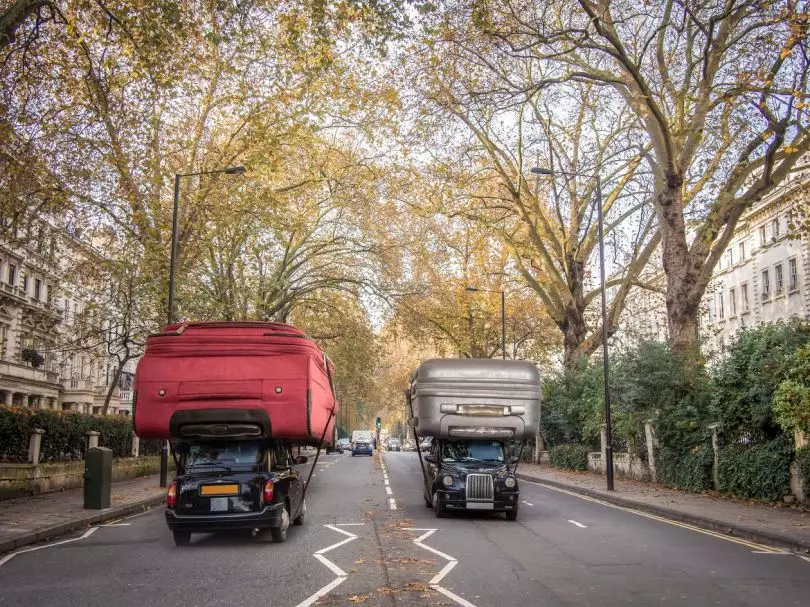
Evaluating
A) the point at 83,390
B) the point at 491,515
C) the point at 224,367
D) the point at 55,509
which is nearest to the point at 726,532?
the point at 491,515

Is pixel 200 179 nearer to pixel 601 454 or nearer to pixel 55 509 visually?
pixel 55 509

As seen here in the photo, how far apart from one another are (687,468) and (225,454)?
14.2m

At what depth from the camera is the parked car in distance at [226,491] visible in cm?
1109

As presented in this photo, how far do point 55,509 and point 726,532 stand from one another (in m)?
13.0

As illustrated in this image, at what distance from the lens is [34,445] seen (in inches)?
767

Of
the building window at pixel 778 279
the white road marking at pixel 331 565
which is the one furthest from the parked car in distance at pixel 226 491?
the building window at pixel 778 279

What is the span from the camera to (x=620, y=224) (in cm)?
3350

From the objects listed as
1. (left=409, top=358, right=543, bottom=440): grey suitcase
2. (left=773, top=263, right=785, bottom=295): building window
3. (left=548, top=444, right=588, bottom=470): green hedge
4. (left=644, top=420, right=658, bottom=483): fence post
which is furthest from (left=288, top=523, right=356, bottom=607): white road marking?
(left=773, top=263, right=785, bottom=295): building window

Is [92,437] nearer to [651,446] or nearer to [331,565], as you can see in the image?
[331,565]

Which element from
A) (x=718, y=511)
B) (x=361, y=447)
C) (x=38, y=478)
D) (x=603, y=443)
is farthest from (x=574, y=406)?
(x=361, y=447)

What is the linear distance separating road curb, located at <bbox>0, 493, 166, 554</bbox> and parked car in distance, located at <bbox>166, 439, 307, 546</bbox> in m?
2.36

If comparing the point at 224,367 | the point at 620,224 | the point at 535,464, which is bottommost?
the point at 535,464

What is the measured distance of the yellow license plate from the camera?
437 inches

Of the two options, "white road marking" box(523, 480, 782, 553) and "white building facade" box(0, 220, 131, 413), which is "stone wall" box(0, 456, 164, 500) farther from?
"white building facade" box(0, 220, 131, 413)
